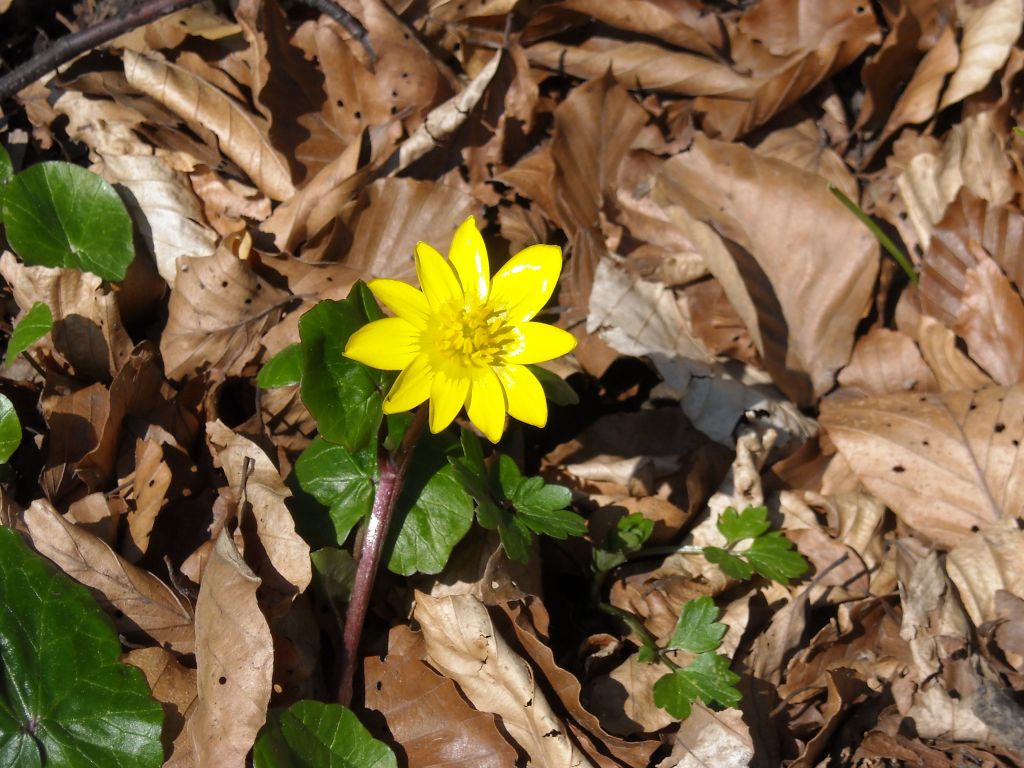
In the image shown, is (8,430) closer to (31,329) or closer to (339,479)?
(31,329)

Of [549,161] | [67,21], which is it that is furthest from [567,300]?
[67,21]

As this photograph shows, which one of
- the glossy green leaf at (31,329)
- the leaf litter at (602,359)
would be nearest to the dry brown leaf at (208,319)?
the leaf litter at (602,359)

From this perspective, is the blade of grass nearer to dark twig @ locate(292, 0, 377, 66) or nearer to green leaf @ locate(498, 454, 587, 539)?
green leaf @ locate(498, 454, 587, 539)

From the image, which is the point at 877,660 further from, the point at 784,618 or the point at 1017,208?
the point at 1017,208

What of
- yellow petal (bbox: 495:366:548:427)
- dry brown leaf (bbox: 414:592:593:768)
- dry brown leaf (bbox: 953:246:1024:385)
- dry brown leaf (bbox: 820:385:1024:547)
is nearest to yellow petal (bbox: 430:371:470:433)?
yellow petal (bbox: 495:366:548:427)

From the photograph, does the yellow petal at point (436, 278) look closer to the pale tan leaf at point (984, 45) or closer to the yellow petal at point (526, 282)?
the yellow petal at point (526, 282)

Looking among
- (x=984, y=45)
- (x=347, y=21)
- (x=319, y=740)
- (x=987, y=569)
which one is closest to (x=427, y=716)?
(x=319, y=740)

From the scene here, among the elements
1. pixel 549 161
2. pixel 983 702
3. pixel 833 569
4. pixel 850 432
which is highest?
pixel 549 161
